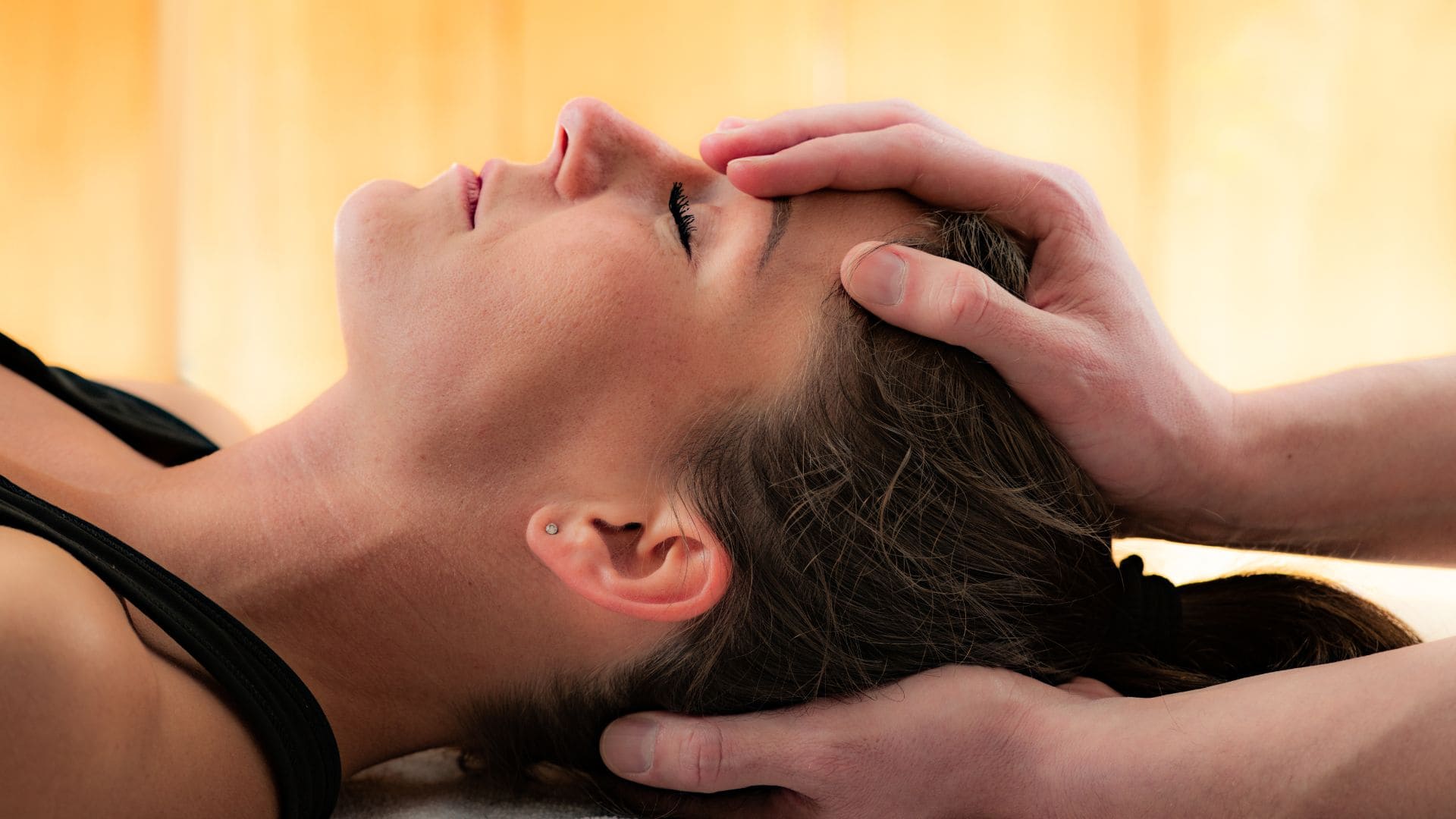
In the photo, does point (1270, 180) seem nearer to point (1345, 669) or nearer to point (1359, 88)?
point (1359, 88)

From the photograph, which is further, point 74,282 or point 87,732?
point 74,282

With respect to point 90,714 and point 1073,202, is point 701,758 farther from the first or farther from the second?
point 1073,202

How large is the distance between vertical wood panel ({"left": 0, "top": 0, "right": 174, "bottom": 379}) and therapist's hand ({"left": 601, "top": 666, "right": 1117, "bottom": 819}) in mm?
2867

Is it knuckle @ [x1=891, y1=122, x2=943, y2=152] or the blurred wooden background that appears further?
the blurred wooden background

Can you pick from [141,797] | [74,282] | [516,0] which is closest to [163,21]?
[74,282]

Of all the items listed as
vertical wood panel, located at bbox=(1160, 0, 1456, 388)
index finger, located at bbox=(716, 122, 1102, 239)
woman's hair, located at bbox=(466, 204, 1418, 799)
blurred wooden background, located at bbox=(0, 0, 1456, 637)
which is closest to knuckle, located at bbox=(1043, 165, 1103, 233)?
index finger, located at bbox=(716, 122, 1102, 239)

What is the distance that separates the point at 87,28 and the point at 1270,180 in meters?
3.64

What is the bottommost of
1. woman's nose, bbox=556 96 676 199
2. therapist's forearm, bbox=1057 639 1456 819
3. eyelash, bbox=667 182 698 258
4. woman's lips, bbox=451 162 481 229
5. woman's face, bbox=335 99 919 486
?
therapist's forearm, bbox=1057 639 1456 819

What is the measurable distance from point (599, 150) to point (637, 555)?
409 mm

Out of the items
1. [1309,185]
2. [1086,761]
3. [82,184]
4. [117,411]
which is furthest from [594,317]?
[1309,185]

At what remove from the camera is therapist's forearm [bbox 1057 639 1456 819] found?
76cm

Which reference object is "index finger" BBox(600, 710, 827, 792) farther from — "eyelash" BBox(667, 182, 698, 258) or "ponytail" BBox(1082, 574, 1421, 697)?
"eyelash" BBox(667, 182, 698, 258)

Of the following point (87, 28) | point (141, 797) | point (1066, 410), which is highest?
point (87, 28)

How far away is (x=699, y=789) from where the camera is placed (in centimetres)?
93
